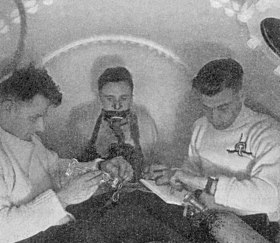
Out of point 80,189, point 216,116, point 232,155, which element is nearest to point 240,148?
point 232,155

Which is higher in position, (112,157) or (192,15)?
(192,15)

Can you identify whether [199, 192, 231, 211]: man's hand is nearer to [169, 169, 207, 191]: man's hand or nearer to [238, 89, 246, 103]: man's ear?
[169, 169, 207, 191]: man's hand

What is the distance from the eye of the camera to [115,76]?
340 centimetres

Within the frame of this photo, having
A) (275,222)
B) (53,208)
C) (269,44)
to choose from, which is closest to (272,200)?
(275,222)

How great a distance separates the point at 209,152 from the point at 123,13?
663mm

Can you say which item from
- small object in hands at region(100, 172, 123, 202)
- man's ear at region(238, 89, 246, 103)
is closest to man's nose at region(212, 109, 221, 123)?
man's ear at region(238, 89, 246, 103)

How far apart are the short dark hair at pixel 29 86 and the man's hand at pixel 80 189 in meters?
0.32

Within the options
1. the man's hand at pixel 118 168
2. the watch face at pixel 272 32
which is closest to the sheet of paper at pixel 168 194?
the man's hand at pixel 118 168

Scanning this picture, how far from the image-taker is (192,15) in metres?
3.39

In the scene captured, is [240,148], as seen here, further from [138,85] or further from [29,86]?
[29,86]

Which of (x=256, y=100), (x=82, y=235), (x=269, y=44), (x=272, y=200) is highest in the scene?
(x=269, y=44)

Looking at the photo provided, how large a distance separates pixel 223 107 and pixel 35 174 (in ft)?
2.63

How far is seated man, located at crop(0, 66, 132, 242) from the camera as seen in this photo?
3273 mm

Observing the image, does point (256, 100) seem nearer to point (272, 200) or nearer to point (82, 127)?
point (272, 200)
